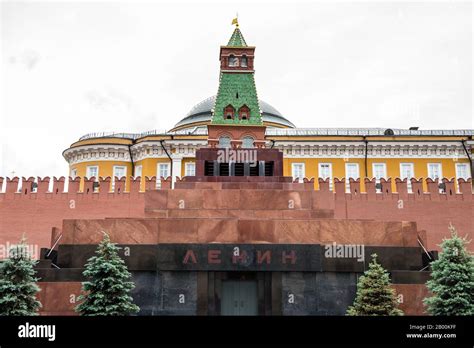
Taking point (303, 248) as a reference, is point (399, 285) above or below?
below

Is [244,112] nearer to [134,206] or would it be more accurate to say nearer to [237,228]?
[134,206]

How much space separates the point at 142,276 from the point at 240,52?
456 inches

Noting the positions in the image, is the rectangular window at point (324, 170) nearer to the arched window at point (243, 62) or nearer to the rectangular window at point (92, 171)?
the arched window at point (243, 62)

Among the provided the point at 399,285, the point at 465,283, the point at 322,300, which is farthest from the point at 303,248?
the point at 465,283

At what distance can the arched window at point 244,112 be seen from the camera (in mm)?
23250

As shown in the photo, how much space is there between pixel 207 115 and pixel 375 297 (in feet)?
85.9

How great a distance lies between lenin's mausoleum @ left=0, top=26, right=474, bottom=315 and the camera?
16.2 m

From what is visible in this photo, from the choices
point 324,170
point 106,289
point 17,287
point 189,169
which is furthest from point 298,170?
point 17,287

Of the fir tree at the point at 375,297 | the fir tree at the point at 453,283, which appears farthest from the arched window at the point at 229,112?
the fir tree at the point at 453,283

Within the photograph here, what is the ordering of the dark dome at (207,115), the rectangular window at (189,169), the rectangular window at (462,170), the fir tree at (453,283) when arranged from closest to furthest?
the fir tree at (453,283), the rectangular window at (189,169), the rectangular window at (462,170), the dark dome at (207,115)

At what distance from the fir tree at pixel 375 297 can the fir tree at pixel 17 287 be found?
8.05 meters
